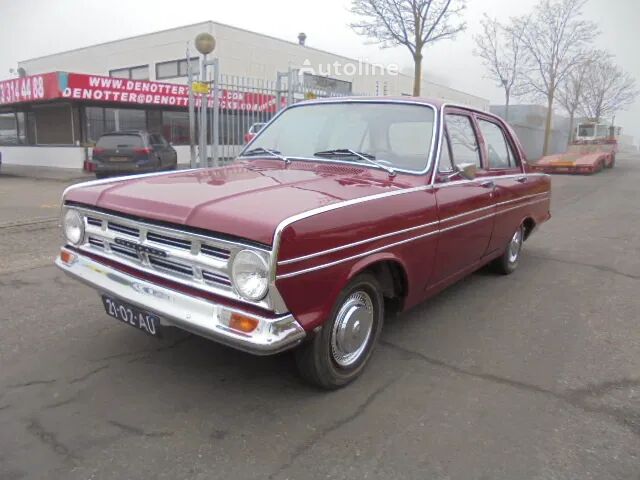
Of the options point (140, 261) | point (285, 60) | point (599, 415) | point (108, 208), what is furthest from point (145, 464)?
point (285, 60)

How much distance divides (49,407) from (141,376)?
20.7 inches

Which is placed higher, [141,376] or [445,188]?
[445,188]

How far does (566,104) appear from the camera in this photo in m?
38.2

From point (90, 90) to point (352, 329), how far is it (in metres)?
18.7

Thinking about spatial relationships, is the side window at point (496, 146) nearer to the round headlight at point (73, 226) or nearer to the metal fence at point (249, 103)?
the round headlight at point (73, 226)

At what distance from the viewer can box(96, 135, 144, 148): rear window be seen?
50.3 ft

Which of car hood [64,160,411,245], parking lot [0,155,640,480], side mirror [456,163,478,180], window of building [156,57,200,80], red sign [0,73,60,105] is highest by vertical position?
window of building [156,57,200,80]

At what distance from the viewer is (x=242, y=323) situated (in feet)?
7.97

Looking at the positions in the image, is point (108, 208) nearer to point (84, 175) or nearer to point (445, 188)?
point (445, 188)

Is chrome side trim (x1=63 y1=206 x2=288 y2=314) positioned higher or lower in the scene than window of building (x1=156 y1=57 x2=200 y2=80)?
lower

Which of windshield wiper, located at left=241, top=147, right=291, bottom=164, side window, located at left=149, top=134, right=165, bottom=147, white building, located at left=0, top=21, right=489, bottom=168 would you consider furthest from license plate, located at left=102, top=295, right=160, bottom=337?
side window, located at left=149, top=134, right=165, bottom=147

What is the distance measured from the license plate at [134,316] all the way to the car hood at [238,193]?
1.75ft

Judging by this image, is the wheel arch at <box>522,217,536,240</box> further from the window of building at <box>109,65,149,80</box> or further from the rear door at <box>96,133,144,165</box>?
the window of building at <box>109,65,149,80</box>

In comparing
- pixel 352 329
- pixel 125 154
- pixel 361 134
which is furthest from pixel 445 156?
pixel 125 154
